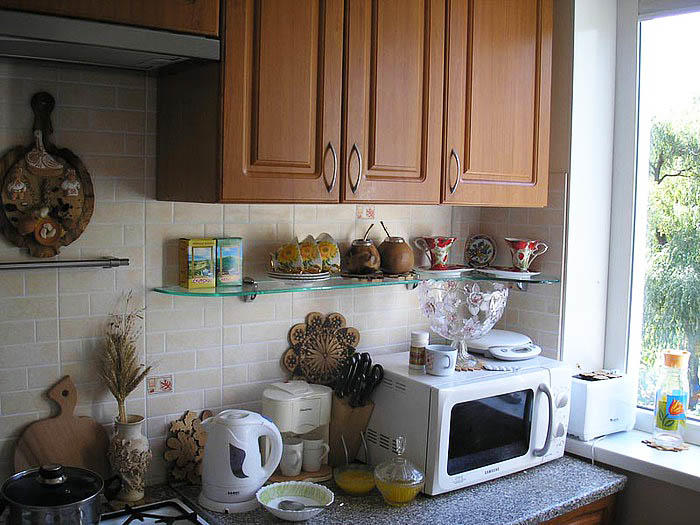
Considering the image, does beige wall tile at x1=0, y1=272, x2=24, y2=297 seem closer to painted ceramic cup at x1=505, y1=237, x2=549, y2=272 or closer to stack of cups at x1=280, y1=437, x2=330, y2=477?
stack of cups at x1=280, y1=437, x2=330, y2=477

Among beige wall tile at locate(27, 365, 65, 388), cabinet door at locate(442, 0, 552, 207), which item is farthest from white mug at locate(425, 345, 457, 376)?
beige wall tile at locate(27, 365, 65, 388)

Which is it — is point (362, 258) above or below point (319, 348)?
above

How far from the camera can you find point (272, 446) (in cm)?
201

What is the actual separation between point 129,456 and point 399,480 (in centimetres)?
70

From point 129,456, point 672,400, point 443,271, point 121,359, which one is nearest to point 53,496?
point 129,456

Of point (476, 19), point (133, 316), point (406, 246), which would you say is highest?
point (476, 19)

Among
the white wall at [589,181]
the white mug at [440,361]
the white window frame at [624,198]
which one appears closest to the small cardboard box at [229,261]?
the white mug at [440,361]

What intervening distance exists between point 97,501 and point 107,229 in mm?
674

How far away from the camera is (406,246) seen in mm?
2381

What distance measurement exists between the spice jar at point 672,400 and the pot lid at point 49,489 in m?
1.71

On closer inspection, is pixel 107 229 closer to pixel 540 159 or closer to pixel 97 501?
pixel 97 501

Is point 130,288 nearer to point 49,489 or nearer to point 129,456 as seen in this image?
point 129,456

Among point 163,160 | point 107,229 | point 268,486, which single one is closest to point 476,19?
point 163,160

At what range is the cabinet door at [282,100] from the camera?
1.77 meters
